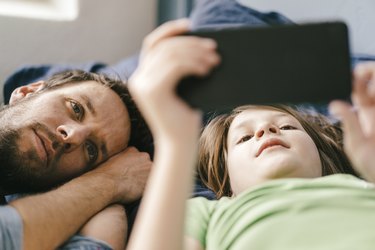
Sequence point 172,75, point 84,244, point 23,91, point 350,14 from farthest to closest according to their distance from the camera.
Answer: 1. point 350,14
2. point 23,91
3. point 84,244
4. point 172,75

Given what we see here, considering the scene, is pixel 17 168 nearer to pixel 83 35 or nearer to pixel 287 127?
pixel 287 127

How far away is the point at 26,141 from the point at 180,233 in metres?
0.55

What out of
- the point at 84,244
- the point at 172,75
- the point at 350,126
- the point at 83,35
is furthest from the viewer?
the point at 83,35

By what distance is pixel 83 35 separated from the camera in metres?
1.79

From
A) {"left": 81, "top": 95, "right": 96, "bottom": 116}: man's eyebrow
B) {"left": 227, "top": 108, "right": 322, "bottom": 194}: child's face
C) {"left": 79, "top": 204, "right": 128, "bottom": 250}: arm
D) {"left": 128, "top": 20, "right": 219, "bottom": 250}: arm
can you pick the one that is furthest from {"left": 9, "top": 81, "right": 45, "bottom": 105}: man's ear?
{"left": 128, "top": 20, "right": 219, "bottom": 250}: arm

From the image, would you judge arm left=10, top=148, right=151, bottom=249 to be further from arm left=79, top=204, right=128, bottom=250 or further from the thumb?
the thumb

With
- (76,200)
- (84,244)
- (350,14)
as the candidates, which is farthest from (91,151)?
(350,14)

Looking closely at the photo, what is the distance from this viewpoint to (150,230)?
56cm

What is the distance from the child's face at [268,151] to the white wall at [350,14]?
1.59 feet

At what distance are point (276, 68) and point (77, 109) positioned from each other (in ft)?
2.14

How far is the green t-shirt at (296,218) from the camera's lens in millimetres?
692

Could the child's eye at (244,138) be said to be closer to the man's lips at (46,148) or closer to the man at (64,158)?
the man at (64,158)

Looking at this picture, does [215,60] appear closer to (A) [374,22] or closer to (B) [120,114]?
(B) [120,114]

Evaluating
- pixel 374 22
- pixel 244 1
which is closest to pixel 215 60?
pixel 374 22
